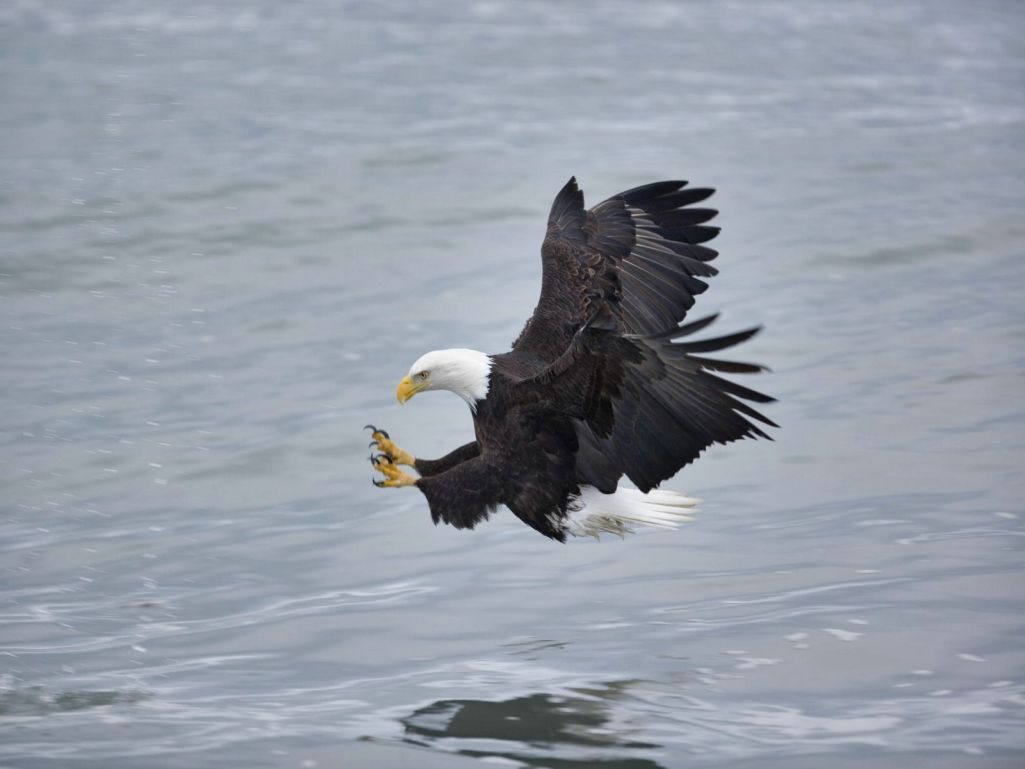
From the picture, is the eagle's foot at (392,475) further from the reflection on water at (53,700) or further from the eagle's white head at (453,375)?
the reflection on water at (53,700)

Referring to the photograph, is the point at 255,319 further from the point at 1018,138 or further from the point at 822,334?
the point at 1018,138

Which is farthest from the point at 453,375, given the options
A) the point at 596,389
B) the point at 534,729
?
the point at 534,729

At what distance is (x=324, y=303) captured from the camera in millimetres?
9930

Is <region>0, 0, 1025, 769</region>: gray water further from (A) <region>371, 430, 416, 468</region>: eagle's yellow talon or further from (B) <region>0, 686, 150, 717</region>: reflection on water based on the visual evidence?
(A) <region>371, 430, 416, 468</region>: eagle's yellow talon

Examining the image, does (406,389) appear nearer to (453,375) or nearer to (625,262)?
(453,375)

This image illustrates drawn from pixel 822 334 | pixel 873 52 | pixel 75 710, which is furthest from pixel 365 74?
pixel 75 710

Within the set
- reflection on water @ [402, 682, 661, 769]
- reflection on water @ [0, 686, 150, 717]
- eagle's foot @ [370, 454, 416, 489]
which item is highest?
eagle's foot @ [370, 454, 416, 489]

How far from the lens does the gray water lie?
4.93m

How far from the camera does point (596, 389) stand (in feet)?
16.4

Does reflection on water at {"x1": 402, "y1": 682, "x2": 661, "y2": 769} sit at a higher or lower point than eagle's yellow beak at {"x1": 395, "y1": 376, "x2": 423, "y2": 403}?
lower

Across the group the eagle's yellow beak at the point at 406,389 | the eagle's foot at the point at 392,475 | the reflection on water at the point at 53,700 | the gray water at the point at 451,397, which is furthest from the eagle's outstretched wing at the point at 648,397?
the reflection on water at the point at 53,700

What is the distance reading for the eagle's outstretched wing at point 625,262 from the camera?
5973mm

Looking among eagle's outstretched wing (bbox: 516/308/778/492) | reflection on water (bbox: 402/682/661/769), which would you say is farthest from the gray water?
eagle's outstretched wing (bbox: 516/308/778/492)

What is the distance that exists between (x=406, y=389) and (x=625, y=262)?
112cm
